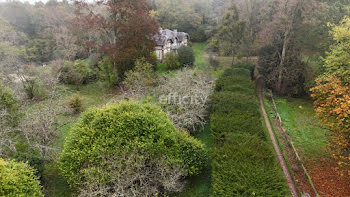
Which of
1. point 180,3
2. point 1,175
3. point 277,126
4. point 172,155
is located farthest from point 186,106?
point 180,3

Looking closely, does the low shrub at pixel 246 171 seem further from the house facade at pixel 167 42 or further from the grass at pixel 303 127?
the house facade at pixel 167 42

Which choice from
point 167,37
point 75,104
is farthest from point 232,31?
point 75,104

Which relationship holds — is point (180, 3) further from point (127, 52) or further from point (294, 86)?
point (294, 86)

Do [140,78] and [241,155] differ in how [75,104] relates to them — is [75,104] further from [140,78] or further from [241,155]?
[241,155]

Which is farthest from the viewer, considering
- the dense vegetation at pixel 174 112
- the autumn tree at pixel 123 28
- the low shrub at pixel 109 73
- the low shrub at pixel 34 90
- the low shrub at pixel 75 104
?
the low shrub at pixel 109 73

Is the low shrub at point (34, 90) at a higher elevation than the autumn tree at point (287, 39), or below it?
below

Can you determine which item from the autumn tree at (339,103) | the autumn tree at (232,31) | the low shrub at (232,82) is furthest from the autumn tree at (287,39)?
the autumn tree at (339,103)

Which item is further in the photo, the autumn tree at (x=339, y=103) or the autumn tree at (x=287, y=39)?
the autumn tree at (x=287, y=39)
